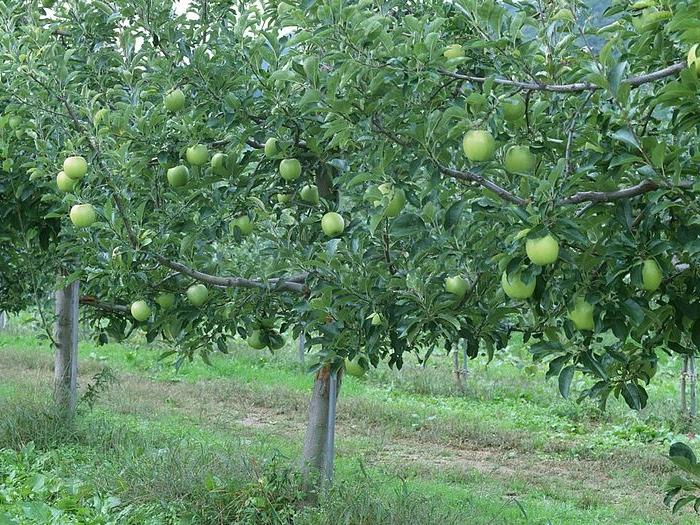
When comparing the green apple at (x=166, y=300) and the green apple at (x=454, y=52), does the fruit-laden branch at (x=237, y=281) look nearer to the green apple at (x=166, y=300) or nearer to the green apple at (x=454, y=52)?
the green apple at (x=166, y=300)

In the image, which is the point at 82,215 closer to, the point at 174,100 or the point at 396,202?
the point at 174,100

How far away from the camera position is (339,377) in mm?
4441

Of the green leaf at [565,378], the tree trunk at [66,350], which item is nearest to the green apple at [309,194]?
the green leaf at [565,378]

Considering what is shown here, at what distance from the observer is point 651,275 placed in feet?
6.68

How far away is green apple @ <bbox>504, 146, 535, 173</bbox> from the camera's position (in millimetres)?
2248

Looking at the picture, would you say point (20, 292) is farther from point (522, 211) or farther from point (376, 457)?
point (522, 211)

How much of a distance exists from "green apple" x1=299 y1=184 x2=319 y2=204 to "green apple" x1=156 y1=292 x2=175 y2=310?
683 mm

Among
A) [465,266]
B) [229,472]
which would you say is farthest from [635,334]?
[229,472]

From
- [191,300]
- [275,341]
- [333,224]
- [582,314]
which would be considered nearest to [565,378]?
[582,314]

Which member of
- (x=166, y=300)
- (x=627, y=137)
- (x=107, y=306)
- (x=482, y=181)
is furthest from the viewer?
(x=107, y=306)

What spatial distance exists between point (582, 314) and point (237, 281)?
63.3 inches

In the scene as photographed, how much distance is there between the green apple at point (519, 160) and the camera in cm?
225

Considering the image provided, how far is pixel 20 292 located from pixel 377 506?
3.13 m

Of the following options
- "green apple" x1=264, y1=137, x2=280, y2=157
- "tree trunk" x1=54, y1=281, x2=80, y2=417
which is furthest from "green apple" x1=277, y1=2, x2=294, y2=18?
"tree trunk" x1=54, y1=281, x2=80, y2=417
